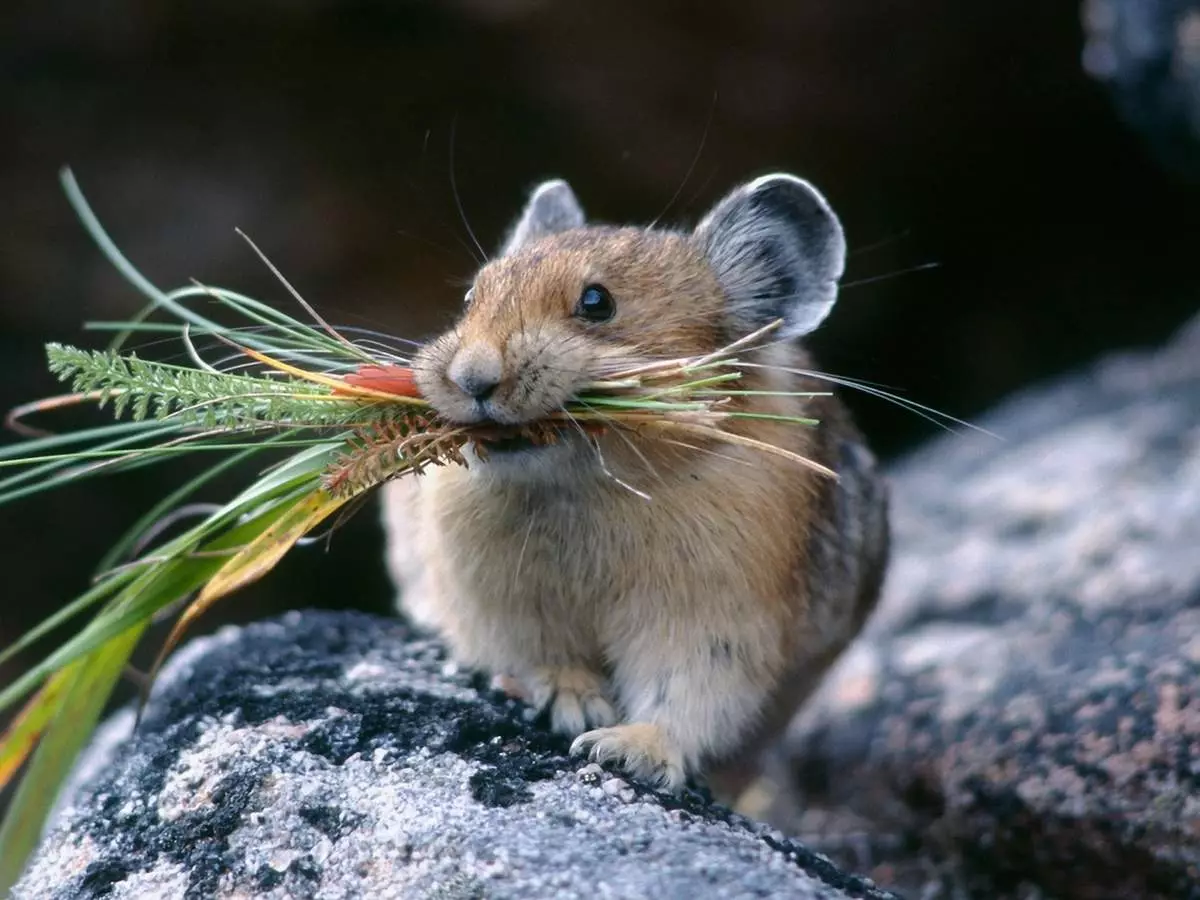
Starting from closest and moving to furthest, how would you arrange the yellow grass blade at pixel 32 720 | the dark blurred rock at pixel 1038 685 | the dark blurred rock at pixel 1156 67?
the yellow grass blade at pixel 32 720, the dark blurred rock at pixel 1038 685, the dark blurred rock at pixel 1156 67

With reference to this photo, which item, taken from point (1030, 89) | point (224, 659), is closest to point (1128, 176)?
point (1030, 89)

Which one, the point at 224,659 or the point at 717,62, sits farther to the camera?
the point at 717,62

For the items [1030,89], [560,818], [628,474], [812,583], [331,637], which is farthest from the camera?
[1030,89]

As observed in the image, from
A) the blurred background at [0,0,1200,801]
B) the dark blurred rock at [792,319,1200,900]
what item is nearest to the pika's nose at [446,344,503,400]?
the dark blurred rock at [792,319,1200,900]

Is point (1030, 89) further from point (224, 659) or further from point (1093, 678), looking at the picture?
point (224, 659)

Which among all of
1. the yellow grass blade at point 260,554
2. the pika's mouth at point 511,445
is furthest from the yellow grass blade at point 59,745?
the pika's mouth at point 511,445

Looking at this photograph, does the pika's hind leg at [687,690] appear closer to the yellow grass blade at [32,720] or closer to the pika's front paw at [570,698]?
the pika's front paw at [570,698]

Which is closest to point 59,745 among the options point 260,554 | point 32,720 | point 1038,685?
point 32,720
